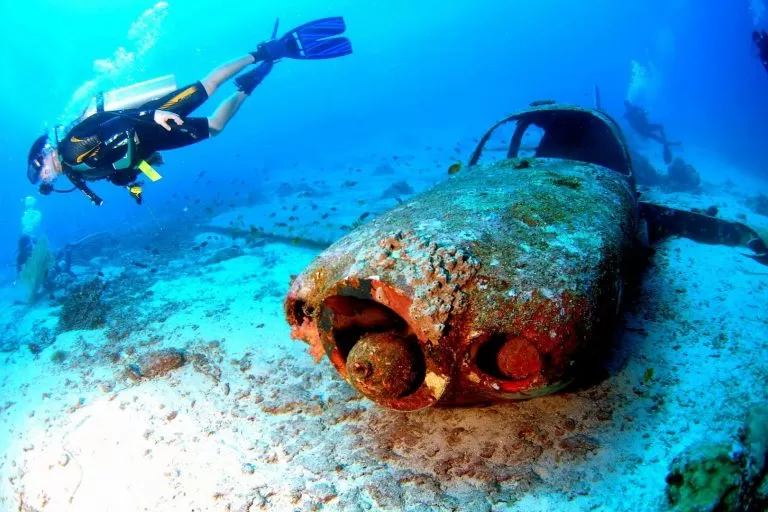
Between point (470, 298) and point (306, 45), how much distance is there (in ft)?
22.4

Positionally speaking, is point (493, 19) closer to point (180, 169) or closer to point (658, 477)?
point (180, 169)

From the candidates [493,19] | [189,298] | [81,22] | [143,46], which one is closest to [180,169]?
[81,22]

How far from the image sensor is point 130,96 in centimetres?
530

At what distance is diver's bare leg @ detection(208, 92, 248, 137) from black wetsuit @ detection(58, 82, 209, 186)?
0.77 m

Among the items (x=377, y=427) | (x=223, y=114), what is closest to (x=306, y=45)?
(x=223, y=114)

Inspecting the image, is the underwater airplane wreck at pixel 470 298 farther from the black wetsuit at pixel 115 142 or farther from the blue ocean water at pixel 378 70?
the blue ocean water at pixel 378 70

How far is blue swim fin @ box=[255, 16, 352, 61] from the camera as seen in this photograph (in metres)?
7.02

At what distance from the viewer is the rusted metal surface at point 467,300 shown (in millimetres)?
1923

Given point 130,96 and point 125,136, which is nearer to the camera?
point 125,136

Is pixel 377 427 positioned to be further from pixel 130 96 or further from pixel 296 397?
pixel 130 96

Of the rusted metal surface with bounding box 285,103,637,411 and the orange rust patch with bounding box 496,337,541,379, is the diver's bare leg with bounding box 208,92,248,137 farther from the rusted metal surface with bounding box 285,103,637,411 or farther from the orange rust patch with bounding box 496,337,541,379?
the orange rust patch with bounding box 496,337,541,379

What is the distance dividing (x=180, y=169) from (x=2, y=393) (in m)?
60.2

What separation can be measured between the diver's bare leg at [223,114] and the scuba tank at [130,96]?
751 mm

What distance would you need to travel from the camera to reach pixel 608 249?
2322 millimetres
